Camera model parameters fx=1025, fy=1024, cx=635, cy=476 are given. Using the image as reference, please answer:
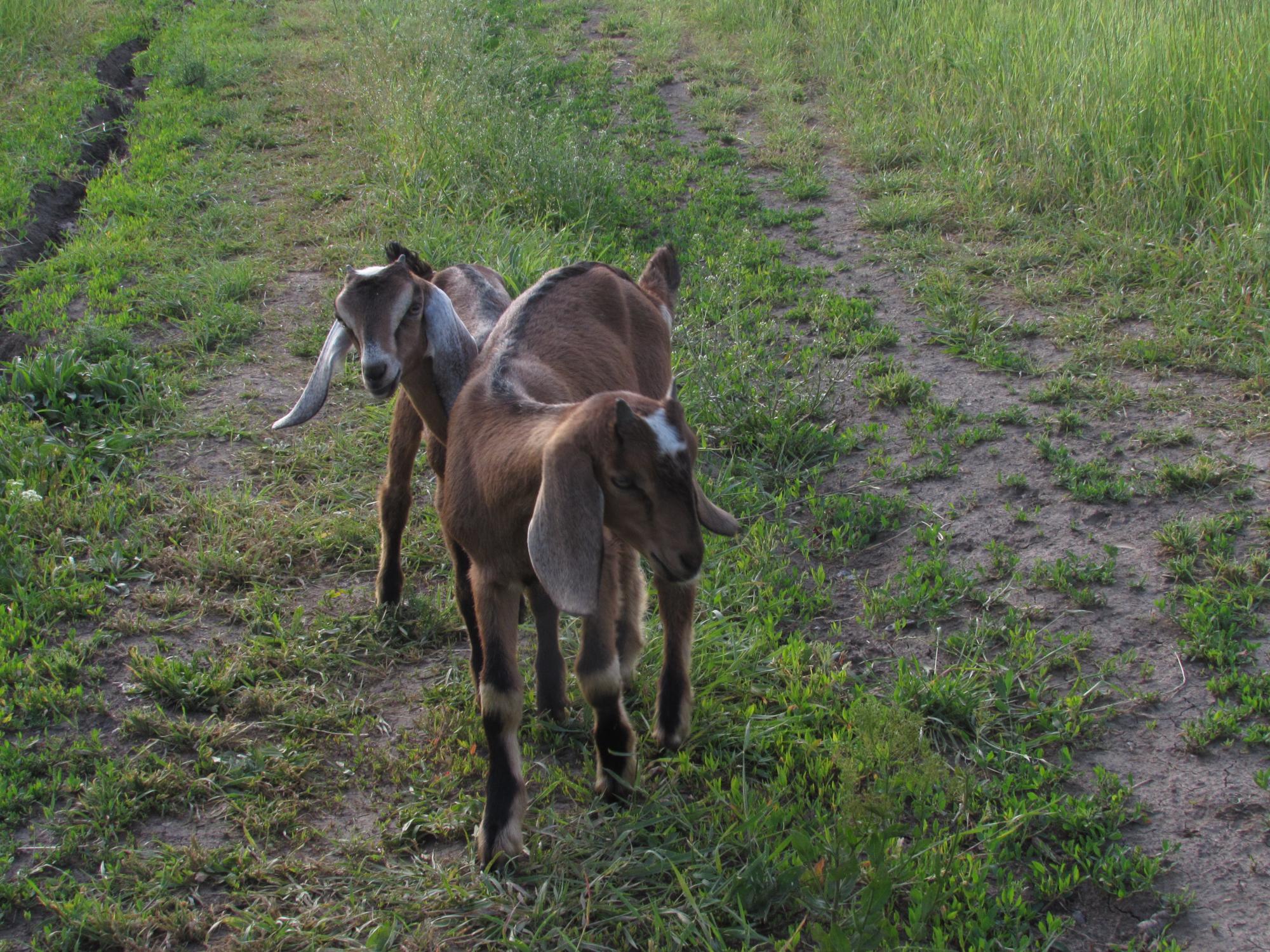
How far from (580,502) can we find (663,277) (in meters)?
2.01

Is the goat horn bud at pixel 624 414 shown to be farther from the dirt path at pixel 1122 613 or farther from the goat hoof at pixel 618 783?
the dirt path at pixel 1122 613

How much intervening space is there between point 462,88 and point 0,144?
4070 mm

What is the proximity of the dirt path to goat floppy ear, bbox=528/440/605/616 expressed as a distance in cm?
150

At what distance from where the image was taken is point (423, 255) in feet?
21.4

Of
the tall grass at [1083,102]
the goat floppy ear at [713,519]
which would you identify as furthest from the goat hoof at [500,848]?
the tall grass at [1083,102]

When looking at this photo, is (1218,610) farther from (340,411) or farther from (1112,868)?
(340,411)

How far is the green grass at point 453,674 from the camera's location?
107 inches

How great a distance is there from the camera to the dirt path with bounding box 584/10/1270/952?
2691mm

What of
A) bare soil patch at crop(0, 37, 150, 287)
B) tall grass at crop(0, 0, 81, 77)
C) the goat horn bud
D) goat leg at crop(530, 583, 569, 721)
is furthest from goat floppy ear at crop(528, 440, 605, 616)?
tall grass at crop(0, 0, 81, 77)

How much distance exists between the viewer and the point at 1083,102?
7.00 metres

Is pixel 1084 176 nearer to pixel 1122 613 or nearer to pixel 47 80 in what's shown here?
pixel 1122 613

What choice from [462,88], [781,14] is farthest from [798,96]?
[462,88]

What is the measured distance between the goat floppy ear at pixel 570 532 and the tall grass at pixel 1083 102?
4901mm

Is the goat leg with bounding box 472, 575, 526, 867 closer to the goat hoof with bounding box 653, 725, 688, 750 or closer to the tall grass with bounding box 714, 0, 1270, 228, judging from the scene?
the goat hoof with bounding box 653, 725, 688, 750
